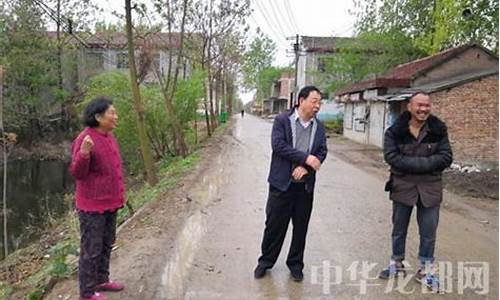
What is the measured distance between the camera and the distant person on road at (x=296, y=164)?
441 cm

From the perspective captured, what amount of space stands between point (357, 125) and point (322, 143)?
20786 mm

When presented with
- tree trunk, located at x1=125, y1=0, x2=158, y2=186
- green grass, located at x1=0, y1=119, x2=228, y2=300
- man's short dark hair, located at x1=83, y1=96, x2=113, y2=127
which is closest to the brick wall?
green grass, located at x1=0, y1=119, x2=228, y2=300

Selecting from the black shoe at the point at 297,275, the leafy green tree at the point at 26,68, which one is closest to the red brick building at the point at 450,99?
the black shoe at the point at 297,275

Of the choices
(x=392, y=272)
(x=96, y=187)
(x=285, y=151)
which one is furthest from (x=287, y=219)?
(x=96, y=187)

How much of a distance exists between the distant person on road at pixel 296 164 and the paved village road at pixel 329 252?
0.44 m

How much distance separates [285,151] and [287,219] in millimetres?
710

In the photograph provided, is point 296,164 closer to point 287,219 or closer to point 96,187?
point 287,219

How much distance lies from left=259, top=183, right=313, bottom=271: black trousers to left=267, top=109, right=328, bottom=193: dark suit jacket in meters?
0.08

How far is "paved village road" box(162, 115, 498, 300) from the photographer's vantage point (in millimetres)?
4465

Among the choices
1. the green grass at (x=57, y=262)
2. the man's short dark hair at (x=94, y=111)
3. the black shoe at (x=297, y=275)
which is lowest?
the green grass at (x=57, y=262)

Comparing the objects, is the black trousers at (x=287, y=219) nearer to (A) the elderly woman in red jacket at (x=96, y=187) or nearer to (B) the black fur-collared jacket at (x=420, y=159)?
(B) the black fur-collared jacket at (x=420, y=159)

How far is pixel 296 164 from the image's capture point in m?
4.40

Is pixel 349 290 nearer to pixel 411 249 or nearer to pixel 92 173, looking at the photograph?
pixel 411 249

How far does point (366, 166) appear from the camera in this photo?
599 inches
